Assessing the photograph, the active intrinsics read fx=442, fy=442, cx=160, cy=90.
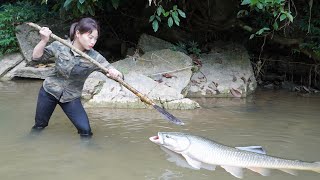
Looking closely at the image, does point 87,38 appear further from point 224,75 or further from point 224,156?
point 224,75

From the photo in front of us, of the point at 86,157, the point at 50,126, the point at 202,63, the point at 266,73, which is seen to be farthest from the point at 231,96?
the point at 86,157

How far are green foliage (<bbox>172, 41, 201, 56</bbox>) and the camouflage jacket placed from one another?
391 cm

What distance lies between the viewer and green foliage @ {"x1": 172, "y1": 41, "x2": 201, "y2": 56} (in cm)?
845

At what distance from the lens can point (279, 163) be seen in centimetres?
327

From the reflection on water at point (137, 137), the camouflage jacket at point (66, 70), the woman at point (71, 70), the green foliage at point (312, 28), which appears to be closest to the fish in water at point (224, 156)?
the reflection on water at point (137, 137)

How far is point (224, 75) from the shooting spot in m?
7.97

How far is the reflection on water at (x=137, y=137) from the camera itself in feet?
12.4

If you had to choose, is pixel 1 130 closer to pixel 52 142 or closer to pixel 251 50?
pixel 52 142

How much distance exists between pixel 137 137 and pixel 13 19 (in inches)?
236

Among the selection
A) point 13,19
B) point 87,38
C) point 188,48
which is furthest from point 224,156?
point 13,19

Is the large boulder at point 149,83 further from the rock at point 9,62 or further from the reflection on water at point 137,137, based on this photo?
the rock at point 9,62

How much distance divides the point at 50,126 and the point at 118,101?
4.53 ft

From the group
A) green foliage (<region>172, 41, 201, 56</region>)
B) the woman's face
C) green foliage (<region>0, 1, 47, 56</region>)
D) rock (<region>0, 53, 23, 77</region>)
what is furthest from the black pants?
green foliage (<region>0, 1, 47, 56</region>)

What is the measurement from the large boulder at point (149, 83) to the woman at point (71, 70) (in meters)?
1.64
